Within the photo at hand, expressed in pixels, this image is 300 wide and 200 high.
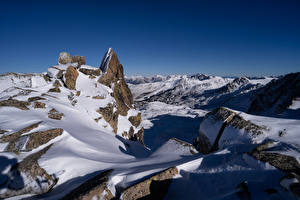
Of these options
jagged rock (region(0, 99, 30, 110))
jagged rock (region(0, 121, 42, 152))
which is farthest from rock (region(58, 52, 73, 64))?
jagged rock (region(0, 121, 42, 152))

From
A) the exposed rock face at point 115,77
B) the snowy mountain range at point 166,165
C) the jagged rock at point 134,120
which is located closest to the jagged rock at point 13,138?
the snowy mountain range at point 166,165

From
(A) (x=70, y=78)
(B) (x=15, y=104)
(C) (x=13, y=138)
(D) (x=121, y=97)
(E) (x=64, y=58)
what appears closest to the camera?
(C) (x=13, y=138)

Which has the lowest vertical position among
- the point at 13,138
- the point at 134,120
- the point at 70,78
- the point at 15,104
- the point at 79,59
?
the point at 134,120

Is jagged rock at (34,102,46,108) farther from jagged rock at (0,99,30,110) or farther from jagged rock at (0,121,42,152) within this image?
jagged rock at (0,121,42,152)

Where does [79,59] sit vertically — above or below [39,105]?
above

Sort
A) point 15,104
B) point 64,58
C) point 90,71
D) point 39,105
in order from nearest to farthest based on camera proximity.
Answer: point 15,104 → point 39,105 → point 90,71 → point 64,58

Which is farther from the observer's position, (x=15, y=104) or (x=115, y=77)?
(x=115, y=77)

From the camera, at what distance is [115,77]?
46844 mm

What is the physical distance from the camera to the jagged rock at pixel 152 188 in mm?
5391

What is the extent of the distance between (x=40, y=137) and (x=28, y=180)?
4611 millimetres

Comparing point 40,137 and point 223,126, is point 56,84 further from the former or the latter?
point 223,126

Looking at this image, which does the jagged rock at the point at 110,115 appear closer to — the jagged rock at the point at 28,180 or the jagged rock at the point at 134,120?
the jagged rock at the point at 134,120

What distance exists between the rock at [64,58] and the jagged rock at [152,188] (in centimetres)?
4464

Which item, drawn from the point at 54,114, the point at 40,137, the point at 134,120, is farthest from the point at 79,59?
the point at 40,137
